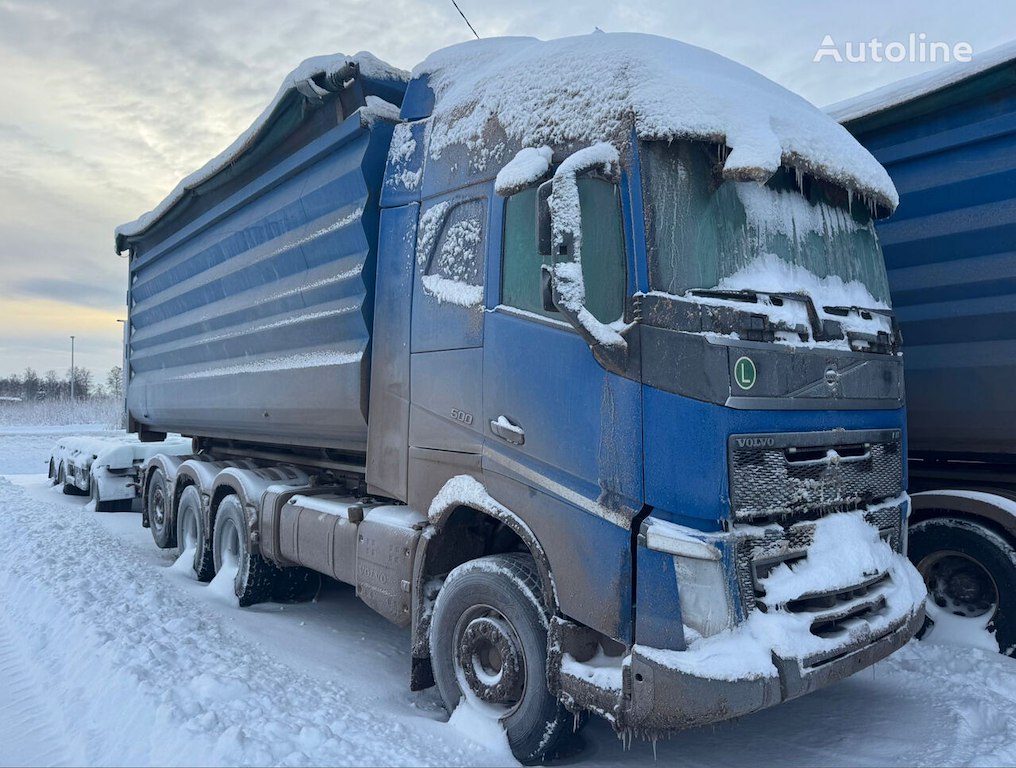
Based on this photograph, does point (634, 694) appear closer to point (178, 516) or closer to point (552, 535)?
point (552, 535)

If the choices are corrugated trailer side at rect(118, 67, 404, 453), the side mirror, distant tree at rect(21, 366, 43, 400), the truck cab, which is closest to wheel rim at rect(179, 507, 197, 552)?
corrugated trailer side at rect(118, 67, 404, 453)

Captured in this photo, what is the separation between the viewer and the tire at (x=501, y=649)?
317 cm

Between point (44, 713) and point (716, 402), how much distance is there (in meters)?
3.46

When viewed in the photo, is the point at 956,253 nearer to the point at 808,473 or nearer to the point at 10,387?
the point at 808,473

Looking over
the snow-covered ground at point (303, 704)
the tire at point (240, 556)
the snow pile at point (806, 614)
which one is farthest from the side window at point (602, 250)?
the tire at point (240, 556)

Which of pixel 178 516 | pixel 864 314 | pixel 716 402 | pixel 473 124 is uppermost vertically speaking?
pixel 473 124

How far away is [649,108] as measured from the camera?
2990 mm

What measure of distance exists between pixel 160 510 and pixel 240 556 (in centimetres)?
273

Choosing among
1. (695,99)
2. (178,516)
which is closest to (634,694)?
(695,99)

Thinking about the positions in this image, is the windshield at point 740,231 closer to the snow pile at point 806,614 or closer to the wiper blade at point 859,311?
A: the wiper blade at point 859,311

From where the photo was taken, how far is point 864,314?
3.42 m

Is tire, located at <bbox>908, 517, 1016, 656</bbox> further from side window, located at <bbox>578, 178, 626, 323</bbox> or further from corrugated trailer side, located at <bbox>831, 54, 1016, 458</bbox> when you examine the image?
side window, located at <bbox>578, 178, 626, 323</bbox>

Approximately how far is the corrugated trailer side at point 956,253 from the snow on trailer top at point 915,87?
2cm

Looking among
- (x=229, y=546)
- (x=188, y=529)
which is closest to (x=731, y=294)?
(x=229, y=546)
